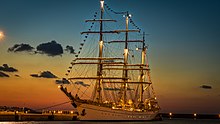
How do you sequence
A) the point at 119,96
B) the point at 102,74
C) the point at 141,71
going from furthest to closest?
the point at 141,71
the point at 119,96
the point at 102,74

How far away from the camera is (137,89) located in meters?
141

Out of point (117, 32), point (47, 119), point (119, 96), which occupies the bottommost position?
point (47, 119)

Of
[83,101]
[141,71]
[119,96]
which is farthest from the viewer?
[141,71]

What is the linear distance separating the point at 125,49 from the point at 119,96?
16675 mm

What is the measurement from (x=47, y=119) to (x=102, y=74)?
2194 centimetres

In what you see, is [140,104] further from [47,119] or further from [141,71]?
[47,119]

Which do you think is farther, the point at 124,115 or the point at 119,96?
the point at 119,96

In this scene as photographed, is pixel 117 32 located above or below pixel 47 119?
above

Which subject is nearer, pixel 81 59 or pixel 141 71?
pixel 81 59

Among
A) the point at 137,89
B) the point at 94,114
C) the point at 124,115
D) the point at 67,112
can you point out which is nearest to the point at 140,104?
the point at 137,89

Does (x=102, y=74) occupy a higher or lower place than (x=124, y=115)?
higher

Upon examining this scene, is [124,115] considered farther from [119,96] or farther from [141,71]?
[141,71]

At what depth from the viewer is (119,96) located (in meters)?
134

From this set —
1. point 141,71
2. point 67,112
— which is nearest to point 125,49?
point 141,71
